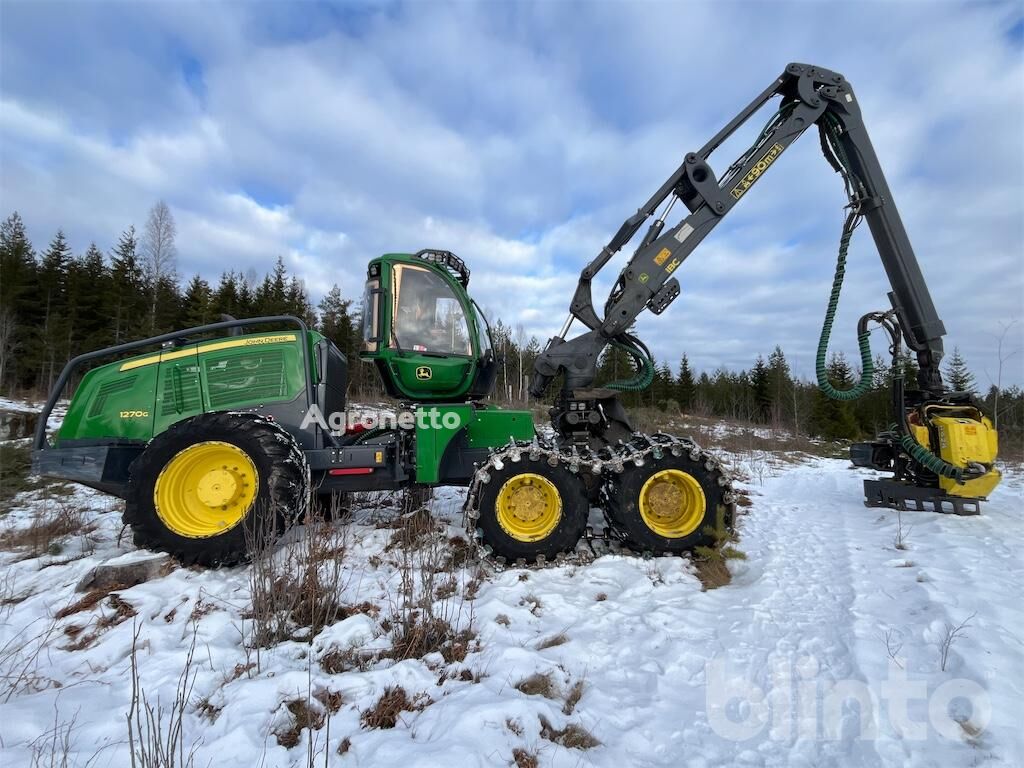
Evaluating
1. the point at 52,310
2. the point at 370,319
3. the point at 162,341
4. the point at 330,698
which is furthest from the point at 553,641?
the point at 52,310

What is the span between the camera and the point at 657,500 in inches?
188

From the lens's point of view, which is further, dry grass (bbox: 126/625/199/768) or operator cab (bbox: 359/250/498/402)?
operator cab (bbox: 359/250/498/402)

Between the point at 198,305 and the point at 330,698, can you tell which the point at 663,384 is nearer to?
the point at 198,305

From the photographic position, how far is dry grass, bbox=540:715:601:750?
227 centimetres

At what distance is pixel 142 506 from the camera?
4125 mm

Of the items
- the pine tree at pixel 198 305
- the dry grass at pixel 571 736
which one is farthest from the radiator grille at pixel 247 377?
the pine tree at pixel 198 305

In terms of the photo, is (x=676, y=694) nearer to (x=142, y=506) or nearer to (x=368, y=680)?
(x=368, y=680)

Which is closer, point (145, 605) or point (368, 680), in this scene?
point (368, 680)

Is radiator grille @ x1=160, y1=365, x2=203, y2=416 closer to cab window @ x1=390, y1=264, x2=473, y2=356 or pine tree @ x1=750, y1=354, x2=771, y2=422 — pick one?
cab window @ x1=390, y1=264, x2=473, y2=356

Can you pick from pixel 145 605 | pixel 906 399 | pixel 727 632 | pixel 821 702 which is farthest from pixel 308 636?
pixel 906 399

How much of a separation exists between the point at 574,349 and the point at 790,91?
4.10 m

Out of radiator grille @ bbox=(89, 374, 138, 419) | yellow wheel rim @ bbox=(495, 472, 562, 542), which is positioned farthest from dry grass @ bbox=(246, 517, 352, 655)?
radiator grille @ bbox=(89, 374, 138, 419)

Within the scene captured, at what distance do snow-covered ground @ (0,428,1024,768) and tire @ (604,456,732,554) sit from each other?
228mm

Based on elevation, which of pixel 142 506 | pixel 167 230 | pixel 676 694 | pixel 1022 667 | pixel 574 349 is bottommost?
pixel 676 694
